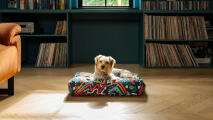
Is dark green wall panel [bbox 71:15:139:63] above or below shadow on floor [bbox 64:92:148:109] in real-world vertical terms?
above

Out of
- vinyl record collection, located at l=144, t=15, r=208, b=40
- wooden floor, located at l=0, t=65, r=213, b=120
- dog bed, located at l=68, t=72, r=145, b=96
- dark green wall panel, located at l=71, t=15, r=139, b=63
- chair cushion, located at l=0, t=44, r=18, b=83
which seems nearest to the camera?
wooden floor, located at l=0, t=65, r=213, b=120

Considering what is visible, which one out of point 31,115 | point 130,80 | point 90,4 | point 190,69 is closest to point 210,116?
point 130,80

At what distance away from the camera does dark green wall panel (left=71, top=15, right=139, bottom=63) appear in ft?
13.5

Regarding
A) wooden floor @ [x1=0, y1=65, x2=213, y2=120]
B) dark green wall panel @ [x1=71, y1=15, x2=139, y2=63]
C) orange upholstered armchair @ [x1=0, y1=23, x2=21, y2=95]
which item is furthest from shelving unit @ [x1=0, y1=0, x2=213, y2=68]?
orange upholstered armchair @ [x1=0, y1=23, x2=21, y2=95]

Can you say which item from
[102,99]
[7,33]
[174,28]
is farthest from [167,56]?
[7,33]

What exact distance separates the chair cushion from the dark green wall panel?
1.99 m

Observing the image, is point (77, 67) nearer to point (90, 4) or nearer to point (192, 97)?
point (90, 4)

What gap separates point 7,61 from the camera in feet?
6.58

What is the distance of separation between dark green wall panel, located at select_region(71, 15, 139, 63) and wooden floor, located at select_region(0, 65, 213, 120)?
128 centimetres

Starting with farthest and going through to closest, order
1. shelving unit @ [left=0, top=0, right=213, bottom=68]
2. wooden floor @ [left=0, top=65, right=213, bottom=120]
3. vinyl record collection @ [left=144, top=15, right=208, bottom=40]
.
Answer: shelving unit @ [left=0, top=0, right=213, bottom=68] → vinyl record collection @ [left=144, top=15, right=208, bottom=40] → wooden floor @ [left=0, top=65, right=213, bottom=120]

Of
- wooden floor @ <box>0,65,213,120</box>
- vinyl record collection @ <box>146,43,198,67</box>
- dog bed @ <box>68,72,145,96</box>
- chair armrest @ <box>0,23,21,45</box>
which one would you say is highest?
chair armrest @ <box>0,23,21,45</box>

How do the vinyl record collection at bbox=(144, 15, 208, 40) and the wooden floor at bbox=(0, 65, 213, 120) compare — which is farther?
the vinyl record collection at bbox=(144, 15, 208, 40)

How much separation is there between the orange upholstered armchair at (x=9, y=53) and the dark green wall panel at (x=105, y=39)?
1.94m

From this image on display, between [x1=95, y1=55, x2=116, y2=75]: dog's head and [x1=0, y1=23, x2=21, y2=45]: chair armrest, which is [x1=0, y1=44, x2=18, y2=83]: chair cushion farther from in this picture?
[x1=95, y1=55, x2=116, y2=75]: dog's head
